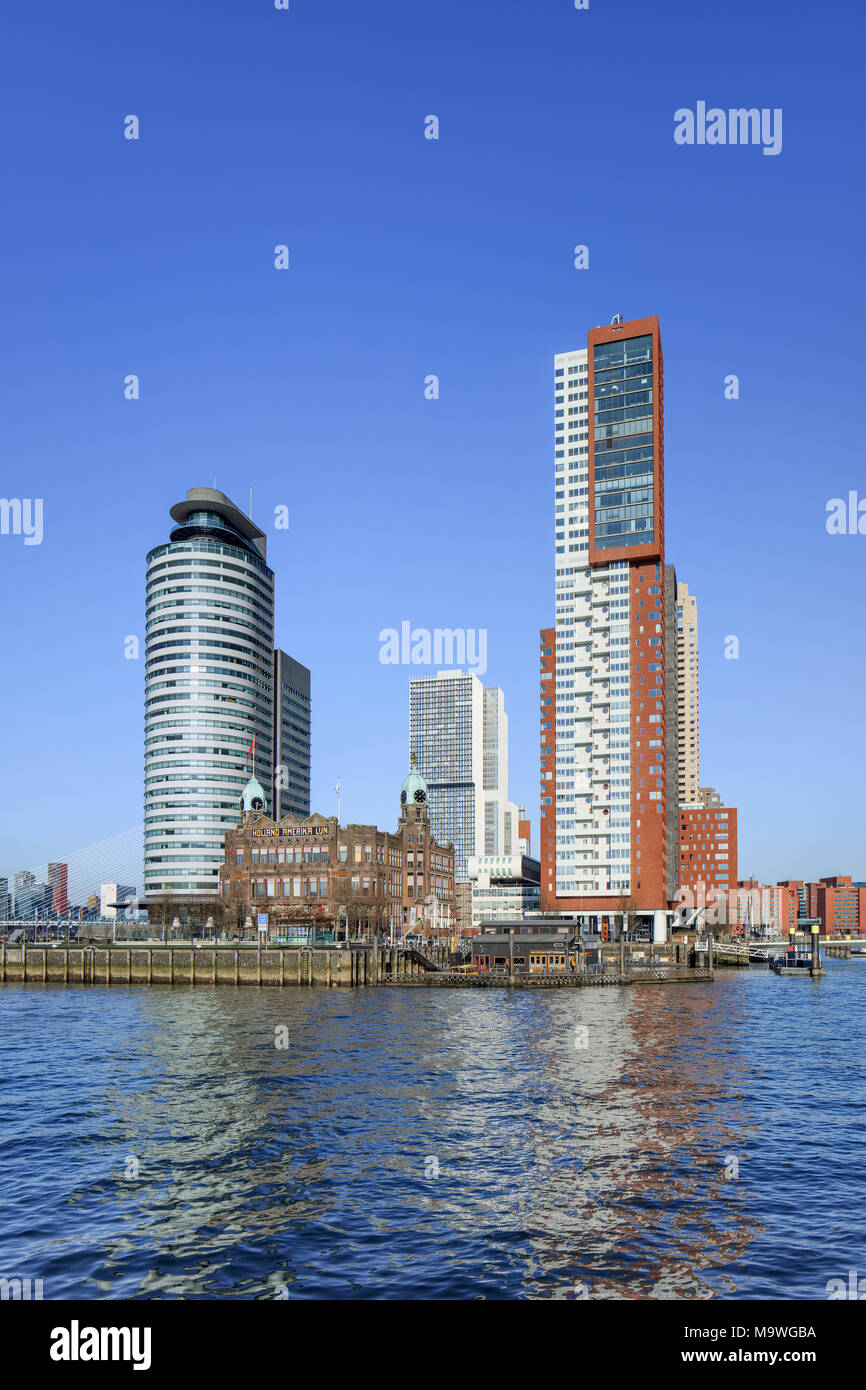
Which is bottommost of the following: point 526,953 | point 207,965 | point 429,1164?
point 526,953

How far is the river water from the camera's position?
1190 inches

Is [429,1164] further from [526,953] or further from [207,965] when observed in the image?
[526,953]

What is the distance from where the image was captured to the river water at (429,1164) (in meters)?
30.2

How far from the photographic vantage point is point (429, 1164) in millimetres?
42031

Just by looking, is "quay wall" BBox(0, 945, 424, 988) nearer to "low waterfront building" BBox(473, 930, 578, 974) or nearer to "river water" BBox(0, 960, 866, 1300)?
"low waterfront building" BBox(473, 930, 578, 974)

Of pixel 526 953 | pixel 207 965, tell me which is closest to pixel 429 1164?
pixel 207 965

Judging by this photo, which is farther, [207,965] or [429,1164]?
[207,965]

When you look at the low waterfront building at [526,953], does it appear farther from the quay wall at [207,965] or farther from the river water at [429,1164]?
the river water at [429,1164]

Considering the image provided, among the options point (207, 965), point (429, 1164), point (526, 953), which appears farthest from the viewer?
point (526, 953)

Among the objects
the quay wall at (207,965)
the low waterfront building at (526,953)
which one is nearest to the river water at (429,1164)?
the quay wall at (207,965)

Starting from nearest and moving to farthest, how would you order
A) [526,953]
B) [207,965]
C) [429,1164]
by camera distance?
[429,1164]
[207,965]
[526,953]

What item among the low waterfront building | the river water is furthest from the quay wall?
the river water
